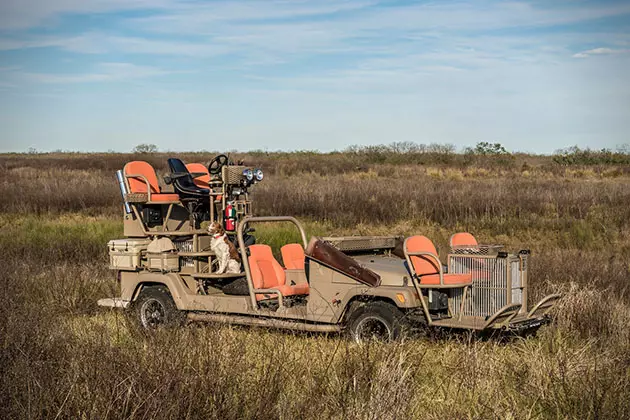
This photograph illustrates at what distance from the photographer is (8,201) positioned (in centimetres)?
2636

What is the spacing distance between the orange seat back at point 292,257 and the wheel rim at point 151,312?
5.32 ft

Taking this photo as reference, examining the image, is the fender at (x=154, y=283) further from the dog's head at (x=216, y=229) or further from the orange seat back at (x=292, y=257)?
the orange seat back at (x=292, y=257)

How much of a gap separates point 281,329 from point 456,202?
15737mm

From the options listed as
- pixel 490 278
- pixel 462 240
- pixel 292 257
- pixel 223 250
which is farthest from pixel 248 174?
pixel 490 278

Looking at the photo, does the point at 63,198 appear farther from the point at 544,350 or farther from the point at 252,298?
the point at 544,350

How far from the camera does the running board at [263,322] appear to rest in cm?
880

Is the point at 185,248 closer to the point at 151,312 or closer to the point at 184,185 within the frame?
the point at 184,185

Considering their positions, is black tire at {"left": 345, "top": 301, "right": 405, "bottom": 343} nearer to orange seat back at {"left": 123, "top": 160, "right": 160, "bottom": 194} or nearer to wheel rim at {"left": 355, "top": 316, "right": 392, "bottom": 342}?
wheel rim at {"left": 355, "top": 316, "right": 392, "bottom": 342}

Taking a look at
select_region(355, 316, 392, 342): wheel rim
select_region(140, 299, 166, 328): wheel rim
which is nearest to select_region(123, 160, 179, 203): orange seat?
select_region(140, 299, 166, 328): wheel rim

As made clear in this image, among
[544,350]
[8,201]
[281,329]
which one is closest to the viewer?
[544,350]

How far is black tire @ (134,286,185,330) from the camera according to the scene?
1000cm

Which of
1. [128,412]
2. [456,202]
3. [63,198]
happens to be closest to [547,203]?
[456,202]

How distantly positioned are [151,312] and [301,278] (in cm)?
203

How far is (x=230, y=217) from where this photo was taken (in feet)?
32.9
